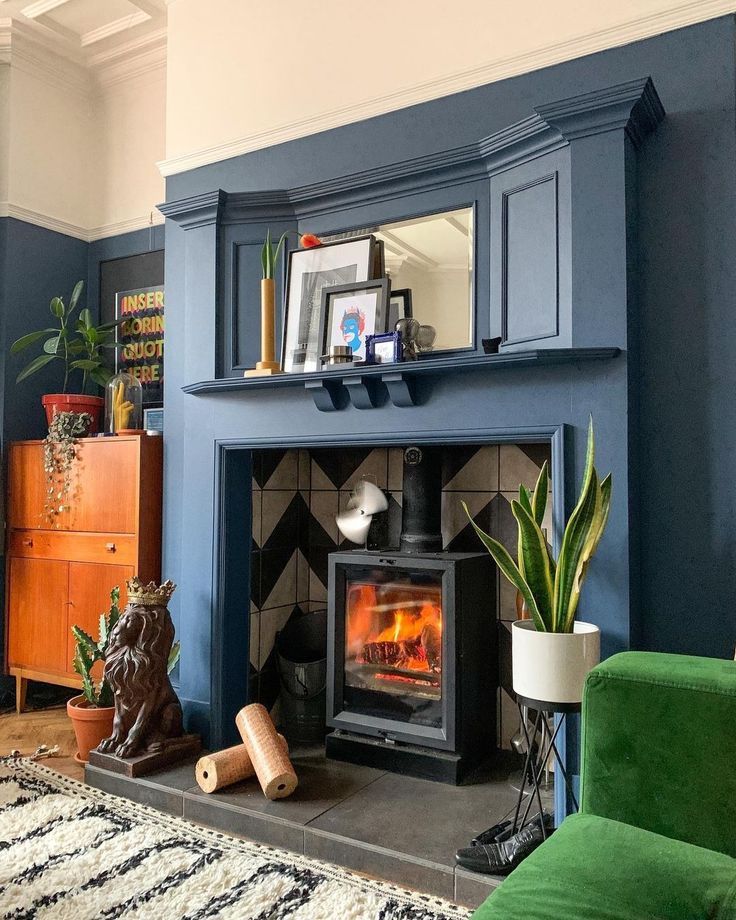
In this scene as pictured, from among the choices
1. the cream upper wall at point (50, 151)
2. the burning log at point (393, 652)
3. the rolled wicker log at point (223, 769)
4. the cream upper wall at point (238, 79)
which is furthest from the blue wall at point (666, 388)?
the cream upper wall at point (50, 151)

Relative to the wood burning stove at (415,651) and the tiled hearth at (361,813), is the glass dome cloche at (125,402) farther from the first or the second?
the tiled hearth at (361,813)

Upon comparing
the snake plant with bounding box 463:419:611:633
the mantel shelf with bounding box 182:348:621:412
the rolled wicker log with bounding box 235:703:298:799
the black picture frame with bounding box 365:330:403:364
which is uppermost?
the black picture frame with bounding box 365:330:403:364

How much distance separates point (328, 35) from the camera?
9.92 ft

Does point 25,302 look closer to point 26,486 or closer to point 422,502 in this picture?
point 26,486

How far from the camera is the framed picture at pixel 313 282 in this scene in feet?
9.36

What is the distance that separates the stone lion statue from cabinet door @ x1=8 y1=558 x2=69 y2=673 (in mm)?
885

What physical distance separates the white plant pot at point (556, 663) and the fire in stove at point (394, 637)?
74 cm

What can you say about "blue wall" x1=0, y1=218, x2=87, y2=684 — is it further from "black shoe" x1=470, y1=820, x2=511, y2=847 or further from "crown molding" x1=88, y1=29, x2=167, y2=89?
"black shoe" x1=470, y1=820, x2=511, y2=847

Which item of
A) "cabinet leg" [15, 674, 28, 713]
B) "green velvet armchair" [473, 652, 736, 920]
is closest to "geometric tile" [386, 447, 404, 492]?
"green velvet armchair" [473, 652, 736, 920]

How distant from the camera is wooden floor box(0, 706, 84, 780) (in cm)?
304

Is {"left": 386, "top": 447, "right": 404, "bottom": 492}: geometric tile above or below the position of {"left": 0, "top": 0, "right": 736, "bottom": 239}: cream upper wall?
below

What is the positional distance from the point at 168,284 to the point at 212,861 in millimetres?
2261

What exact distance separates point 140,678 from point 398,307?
1610 millimetres

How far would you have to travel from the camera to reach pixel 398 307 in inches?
110
